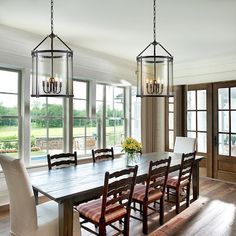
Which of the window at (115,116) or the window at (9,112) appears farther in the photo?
the window at (115,116)

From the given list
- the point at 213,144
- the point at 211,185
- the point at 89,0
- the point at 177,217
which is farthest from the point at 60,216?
the point at 213,144

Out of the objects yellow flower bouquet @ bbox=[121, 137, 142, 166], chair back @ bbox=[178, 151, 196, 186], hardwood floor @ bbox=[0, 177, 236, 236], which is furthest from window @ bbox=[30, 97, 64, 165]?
chair back @ bbox=[178, 151, 196, 186]

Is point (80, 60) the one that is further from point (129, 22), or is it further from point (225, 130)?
point (225, 130)

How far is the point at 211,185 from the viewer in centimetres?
505

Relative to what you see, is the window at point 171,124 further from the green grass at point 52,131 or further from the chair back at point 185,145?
the chair back at point 185,145

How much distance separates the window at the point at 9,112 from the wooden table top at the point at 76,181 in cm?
135

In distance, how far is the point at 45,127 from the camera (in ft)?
14.7

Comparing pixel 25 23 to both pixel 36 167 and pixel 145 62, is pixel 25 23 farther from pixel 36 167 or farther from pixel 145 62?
pixel 36 167

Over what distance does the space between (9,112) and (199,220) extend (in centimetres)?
332

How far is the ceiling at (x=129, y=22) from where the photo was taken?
2.96 m

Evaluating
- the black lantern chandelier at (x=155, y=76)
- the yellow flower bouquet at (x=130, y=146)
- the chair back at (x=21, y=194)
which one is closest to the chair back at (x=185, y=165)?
the yellow flower bouquet at (x=130, y=146)

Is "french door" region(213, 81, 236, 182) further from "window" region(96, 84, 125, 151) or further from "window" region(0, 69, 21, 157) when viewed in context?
"window" region(0, 69, 21, 157)

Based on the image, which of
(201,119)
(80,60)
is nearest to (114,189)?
(80,60)

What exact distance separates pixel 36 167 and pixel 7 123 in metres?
0.89
